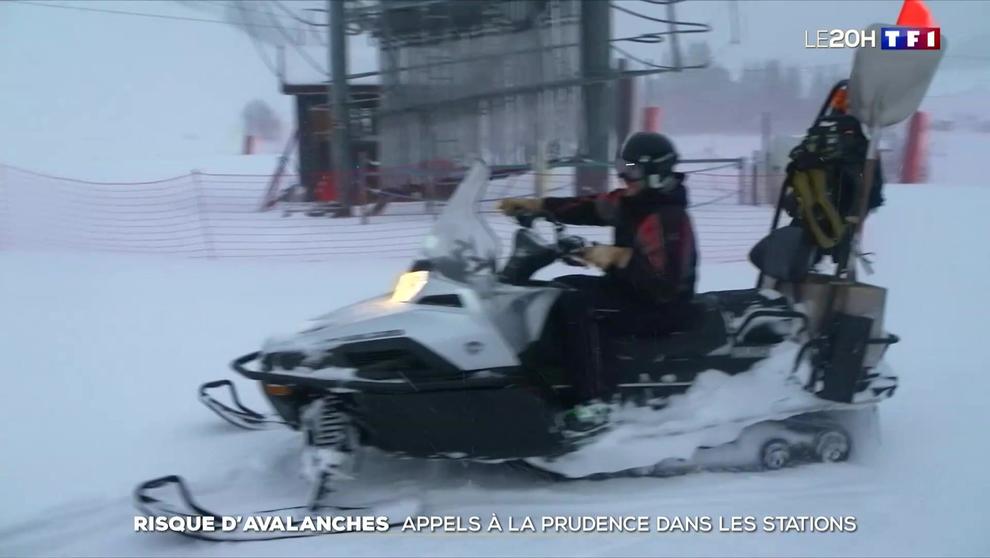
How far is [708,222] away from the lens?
1008 cm

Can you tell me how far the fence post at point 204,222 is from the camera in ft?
29.4

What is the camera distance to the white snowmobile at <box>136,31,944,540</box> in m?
3.30

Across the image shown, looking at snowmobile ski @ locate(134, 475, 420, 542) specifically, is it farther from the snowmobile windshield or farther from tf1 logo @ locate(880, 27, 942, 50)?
tf1 logo @ locate(880, 27, 942, 50)

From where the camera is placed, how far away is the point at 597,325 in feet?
11.8

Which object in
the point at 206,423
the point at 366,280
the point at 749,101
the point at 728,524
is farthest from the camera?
the point at 749,101

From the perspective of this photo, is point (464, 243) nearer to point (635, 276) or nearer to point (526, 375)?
point (526, 375)

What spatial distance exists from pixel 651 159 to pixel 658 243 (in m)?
0.36

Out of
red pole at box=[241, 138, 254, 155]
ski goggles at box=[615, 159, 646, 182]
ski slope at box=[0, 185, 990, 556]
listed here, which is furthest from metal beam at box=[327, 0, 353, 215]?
ski goggles at box=[615, 159, 646, 182]

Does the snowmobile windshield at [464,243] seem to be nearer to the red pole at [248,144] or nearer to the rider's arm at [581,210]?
the rider's arm at [581,210]

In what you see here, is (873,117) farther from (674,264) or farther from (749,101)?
(749,101)

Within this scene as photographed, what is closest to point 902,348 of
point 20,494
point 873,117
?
point 873,117

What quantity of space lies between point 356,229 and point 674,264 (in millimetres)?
6827

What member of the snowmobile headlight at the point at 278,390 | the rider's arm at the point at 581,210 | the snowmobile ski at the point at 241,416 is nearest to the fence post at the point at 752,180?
the rider's arm at the point at 581,210

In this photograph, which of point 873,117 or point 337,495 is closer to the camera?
point 337,495
